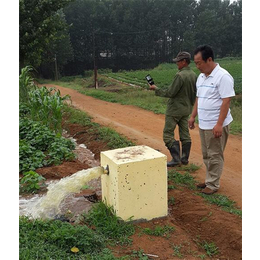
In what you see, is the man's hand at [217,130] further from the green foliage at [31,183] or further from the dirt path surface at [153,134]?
the green foliage at [31,183]

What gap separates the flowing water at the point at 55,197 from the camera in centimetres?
385

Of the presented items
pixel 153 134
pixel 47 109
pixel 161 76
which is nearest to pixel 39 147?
pixel 47 109

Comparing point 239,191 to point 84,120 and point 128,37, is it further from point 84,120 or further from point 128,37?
point 128,37

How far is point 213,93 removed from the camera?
391 cm

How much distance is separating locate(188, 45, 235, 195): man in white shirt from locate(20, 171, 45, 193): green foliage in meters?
2.35

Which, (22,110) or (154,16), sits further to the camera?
(154,16)

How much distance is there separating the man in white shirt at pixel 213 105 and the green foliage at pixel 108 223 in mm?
1369

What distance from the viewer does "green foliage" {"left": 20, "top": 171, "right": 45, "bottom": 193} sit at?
4.61 m

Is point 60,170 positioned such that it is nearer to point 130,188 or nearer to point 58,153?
point 58,153

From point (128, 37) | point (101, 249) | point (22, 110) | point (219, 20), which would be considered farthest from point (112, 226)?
point (219, 20)

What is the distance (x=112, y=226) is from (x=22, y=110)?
6047 mm

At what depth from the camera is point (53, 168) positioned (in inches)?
210

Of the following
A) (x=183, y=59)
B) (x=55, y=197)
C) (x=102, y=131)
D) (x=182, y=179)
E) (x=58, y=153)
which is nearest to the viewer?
(x=55, y=197)

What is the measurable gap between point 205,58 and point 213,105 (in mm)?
568
